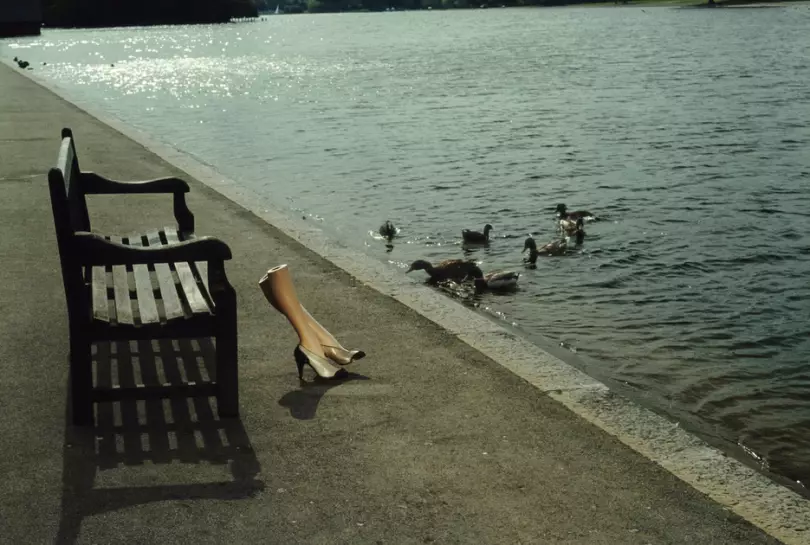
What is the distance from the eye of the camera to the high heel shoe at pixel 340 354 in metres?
6.44

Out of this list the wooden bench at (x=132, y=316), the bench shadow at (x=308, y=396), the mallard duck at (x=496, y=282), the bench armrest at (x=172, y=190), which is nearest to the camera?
the wooden bench at (x=132, y=316)

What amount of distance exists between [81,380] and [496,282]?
5742 millimetres

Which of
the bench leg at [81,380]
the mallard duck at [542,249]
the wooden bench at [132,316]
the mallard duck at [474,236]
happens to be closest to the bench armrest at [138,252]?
the wooden bench at [132,316]

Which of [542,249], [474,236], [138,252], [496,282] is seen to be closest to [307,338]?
[138,252]

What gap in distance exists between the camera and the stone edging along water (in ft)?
15.8

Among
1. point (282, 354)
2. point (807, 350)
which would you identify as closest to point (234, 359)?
point (282, 354)

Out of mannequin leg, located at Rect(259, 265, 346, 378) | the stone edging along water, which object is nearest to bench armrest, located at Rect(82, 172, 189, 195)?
mannequin leg, located at Rect(259, 265, 346, 378)

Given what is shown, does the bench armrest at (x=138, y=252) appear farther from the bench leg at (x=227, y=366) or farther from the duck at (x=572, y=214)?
the duck at (x=572, y=214)

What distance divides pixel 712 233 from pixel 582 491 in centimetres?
941

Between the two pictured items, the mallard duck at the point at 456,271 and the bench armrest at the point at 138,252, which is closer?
the bench armrest at the point at 138,252

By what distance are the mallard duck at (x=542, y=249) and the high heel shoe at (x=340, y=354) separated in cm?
577

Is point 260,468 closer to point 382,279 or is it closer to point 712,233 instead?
point 382,279

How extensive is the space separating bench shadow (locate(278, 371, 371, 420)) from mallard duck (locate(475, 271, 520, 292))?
4.24 meters

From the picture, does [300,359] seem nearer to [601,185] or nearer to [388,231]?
[388,231]
